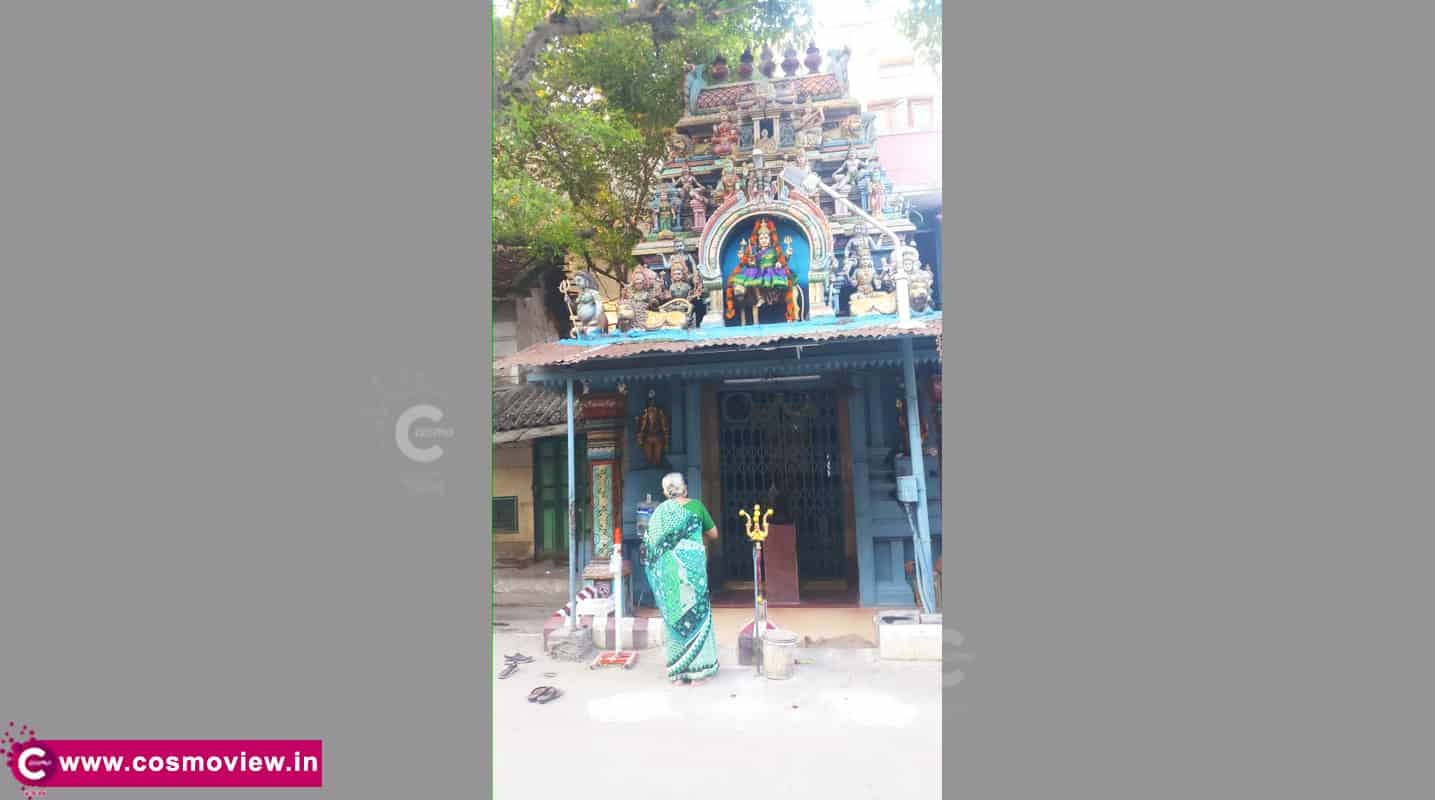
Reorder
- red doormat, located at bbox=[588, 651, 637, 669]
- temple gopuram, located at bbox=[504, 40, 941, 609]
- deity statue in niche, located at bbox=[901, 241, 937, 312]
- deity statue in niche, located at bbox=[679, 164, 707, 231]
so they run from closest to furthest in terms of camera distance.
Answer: red doormat, located at bbox=[588, 651, 637, 669]
deity statue in niche, located at bbox=[901, 241, 937, 312]
temple gopuram, located at bbox=[504, 40, 941, 609]
deity statue in niche, located at bbox=[679, 164, 707, 231]

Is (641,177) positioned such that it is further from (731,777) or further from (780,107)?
(731,777)

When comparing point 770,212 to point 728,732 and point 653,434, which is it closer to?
point 653,434

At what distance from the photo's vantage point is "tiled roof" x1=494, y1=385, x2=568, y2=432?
30.0ft

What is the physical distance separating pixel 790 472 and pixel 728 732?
3947 millimetres

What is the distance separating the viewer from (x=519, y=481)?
9.30 meters

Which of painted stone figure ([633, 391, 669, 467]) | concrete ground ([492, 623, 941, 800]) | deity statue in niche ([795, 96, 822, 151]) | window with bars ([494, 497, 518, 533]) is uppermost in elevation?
deity statue in niche ([795, 96, 822, 151])

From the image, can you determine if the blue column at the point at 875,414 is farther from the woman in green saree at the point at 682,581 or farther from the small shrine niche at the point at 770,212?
the woman in green saree at the point at 682,581


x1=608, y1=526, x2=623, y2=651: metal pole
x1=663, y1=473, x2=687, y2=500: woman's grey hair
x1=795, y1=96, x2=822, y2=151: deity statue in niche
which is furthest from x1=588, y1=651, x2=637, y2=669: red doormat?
x1=795, y1=96, x2=822, y2=151: deity statue in niche

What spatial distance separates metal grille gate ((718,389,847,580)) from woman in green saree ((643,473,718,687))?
2.44 meters

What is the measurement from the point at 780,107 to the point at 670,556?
5.07 m

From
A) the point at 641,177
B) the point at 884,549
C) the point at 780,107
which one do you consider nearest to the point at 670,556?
the point at 884,549

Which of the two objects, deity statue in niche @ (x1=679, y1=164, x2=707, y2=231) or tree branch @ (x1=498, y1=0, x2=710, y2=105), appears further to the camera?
deity statue in niche @ (x1=679, y1=164, x2=707, y2=231)
